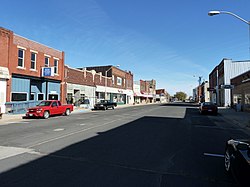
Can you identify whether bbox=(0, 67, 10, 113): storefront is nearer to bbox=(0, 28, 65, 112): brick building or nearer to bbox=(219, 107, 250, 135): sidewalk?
bbox=(0, 28, 65, 112): brick building

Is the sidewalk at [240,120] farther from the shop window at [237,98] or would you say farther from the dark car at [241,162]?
the shop window at [237,98]

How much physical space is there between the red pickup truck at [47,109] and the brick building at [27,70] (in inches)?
161

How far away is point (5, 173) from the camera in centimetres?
507

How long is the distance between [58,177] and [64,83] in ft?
94.7

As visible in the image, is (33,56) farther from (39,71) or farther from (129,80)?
(129,80)

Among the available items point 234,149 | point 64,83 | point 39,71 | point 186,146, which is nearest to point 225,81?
point 64,83

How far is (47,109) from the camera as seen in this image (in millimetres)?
19531

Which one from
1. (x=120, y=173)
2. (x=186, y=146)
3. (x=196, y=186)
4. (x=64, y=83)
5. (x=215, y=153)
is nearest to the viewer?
(x=196, y=186)

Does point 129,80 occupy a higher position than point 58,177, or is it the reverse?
point 129,80

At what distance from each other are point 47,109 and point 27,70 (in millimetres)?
8569

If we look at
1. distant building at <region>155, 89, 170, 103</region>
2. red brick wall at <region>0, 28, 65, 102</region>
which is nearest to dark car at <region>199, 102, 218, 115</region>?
red brick wall at <region>0, 28, 65, 102</region>

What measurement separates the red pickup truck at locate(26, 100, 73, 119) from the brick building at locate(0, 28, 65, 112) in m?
4.08

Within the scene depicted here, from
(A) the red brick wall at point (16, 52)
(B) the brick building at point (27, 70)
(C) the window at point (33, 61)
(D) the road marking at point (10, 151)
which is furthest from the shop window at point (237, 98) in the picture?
(D) the road marking at point (10, 151)

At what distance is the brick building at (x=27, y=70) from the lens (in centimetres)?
2288
